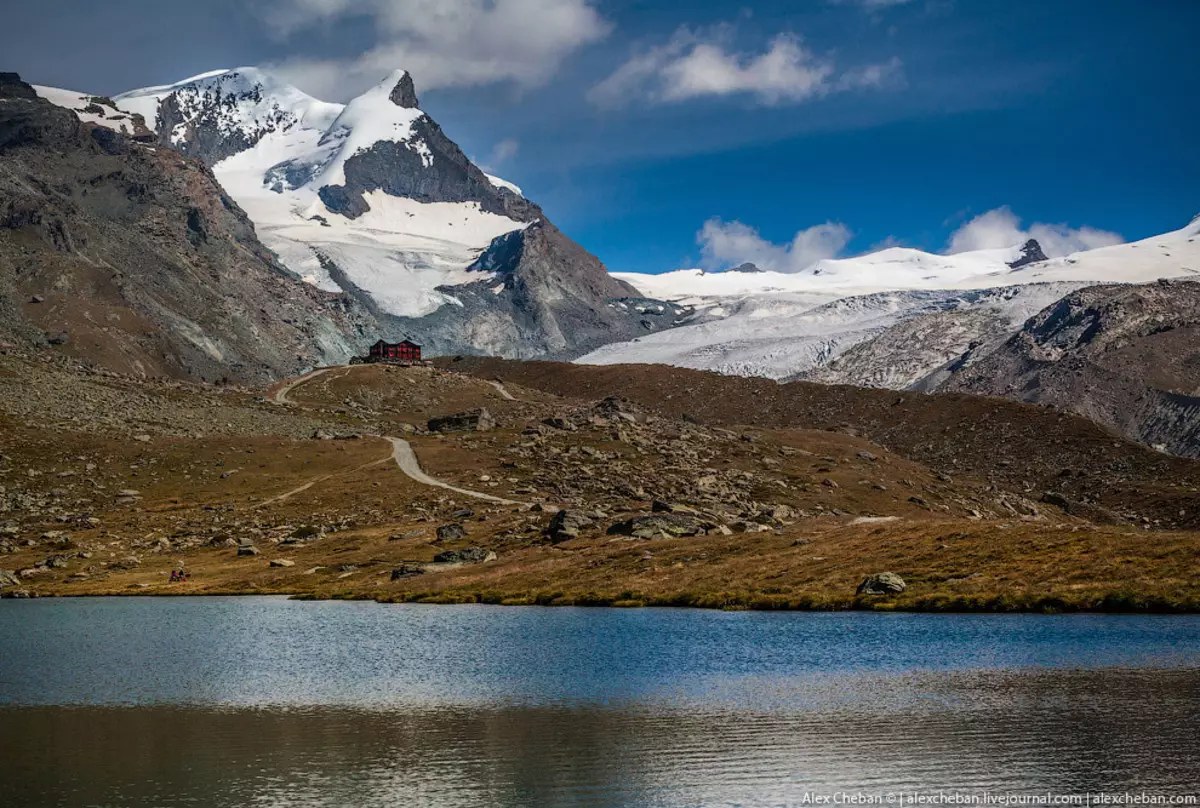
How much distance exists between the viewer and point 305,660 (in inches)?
2457

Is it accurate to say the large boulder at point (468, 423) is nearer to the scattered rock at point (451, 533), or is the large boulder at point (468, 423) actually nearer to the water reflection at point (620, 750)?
the scattered rock at point (451, 533)

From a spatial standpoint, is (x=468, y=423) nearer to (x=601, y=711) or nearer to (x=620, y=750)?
(x=601, y=711)

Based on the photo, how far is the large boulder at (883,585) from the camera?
83750 mm

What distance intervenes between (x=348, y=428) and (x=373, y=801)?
171m

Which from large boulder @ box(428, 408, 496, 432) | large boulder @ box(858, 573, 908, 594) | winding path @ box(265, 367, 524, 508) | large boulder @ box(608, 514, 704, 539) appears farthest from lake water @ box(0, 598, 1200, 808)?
large boulder @ box(428, 408, 496, 432)

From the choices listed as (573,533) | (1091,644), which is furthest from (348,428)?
(1091,644)

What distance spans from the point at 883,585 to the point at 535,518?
50966 millimetres

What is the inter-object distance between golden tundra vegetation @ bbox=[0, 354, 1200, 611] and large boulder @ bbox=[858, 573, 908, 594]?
1134 mm

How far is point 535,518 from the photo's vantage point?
5027 inches

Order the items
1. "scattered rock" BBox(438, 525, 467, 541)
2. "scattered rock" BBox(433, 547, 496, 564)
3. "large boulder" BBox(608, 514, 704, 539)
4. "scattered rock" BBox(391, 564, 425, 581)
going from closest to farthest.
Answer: "scattered rock" BBox(391, 564, 425, 581) → "scattered rock" BBox(433, 547, 496, 564) → "large boulder" BBox(608, 514, 704, 539) → "scattered rock" BBox(438, 525, 467, 541)

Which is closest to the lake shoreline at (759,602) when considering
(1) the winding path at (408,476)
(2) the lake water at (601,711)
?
(2) the lake water at (601,711)

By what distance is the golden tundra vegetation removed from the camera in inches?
3499

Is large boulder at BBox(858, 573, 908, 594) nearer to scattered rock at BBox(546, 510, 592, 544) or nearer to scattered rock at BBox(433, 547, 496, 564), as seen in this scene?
scattered rock at BBox(546, 510, 592, 544)

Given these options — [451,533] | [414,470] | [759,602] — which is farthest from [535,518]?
[759,602]
